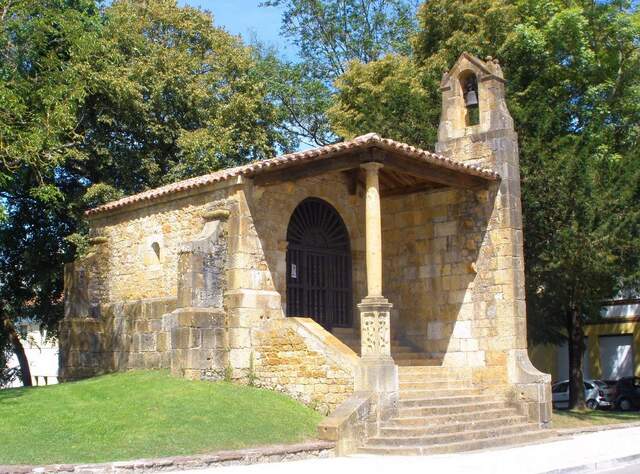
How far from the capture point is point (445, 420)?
13578 mm

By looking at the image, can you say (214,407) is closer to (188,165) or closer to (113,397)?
(113,397)

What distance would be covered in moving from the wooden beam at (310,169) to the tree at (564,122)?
655 centimetres

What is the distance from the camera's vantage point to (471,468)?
10719 mm

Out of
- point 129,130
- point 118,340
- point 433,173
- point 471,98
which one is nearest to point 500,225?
point 433,173

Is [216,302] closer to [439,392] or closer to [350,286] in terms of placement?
[350,286]

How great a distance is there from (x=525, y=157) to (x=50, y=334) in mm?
15408

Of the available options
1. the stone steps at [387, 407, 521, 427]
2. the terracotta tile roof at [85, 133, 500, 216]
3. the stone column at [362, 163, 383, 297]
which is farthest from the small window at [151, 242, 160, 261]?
the stone steps at [387, 407, 521, 427]

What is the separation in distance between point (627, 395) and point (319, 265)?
15561mm

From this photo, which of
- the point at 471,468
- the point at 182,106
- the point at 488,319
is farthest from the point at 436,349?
the point at 182,106

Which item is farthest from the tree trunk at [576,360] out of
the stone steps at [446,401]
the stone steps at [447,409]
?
the stone steps at [447,409]

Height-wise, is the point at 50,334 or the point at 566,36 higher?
the point at 566,36

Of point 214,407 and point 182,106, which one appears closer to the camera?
point 214,407

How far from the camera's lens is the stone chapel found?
45.0 feet

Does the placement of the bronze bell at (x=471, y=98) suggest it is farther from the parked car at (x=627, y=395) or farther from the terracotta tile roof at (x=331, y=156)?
the parked car at (x=627, y=395)
